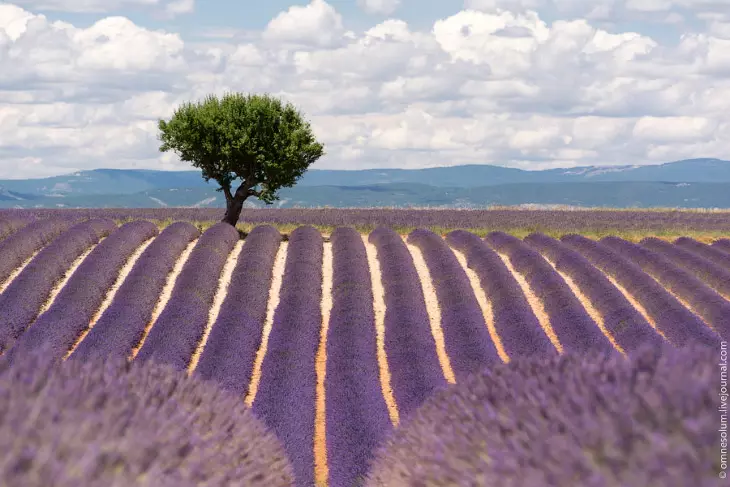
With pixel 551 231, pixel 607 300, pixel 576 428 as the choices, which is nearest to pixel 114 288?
pixel 607 300

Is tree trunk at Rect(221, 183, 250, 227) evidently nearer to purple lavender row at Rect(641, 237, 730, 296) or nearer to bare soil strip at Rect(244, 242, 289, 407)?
bare soil strip at Rect(244, 242, 289, 407)

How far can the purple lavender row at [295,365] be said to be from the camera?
12695 mm

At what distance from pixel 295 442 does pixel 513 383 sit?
6.25 metres

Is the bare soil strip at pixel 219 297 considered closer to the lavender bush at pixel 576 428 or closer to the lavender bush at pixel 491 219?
the lavender bush at pixel 491 219

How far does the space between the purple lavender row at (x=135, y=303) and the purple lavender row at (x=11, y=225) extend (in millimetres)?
5313

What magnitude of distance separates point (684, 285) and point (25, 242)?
19.3 m

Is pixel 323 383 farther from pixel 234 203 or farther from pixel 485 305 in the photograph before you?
pixel 234 203

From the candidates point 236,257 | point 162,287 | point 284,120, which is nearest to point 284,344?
point 162,287

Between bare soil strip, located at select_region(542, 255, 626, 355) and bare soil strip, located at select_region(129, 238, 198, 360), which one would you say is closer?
bare soil strip, located at select_region(129, 238, 198, 360)

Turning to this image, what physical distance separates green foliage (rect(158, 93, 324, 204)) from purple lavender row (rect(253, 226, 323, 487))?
5.95m

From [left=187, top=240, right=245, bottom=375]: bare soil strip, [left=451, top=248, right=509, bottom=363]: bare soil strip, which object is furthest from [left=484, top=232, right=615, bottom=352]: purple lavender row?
[left=187, top=240, right=245, bottom=375]: bare soil strip

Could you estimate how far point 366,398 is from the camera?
14.5 metres

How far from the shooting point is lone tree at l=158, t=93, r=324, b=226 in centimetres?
3089

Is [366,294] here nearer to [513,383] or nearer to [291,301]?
[291,301]
